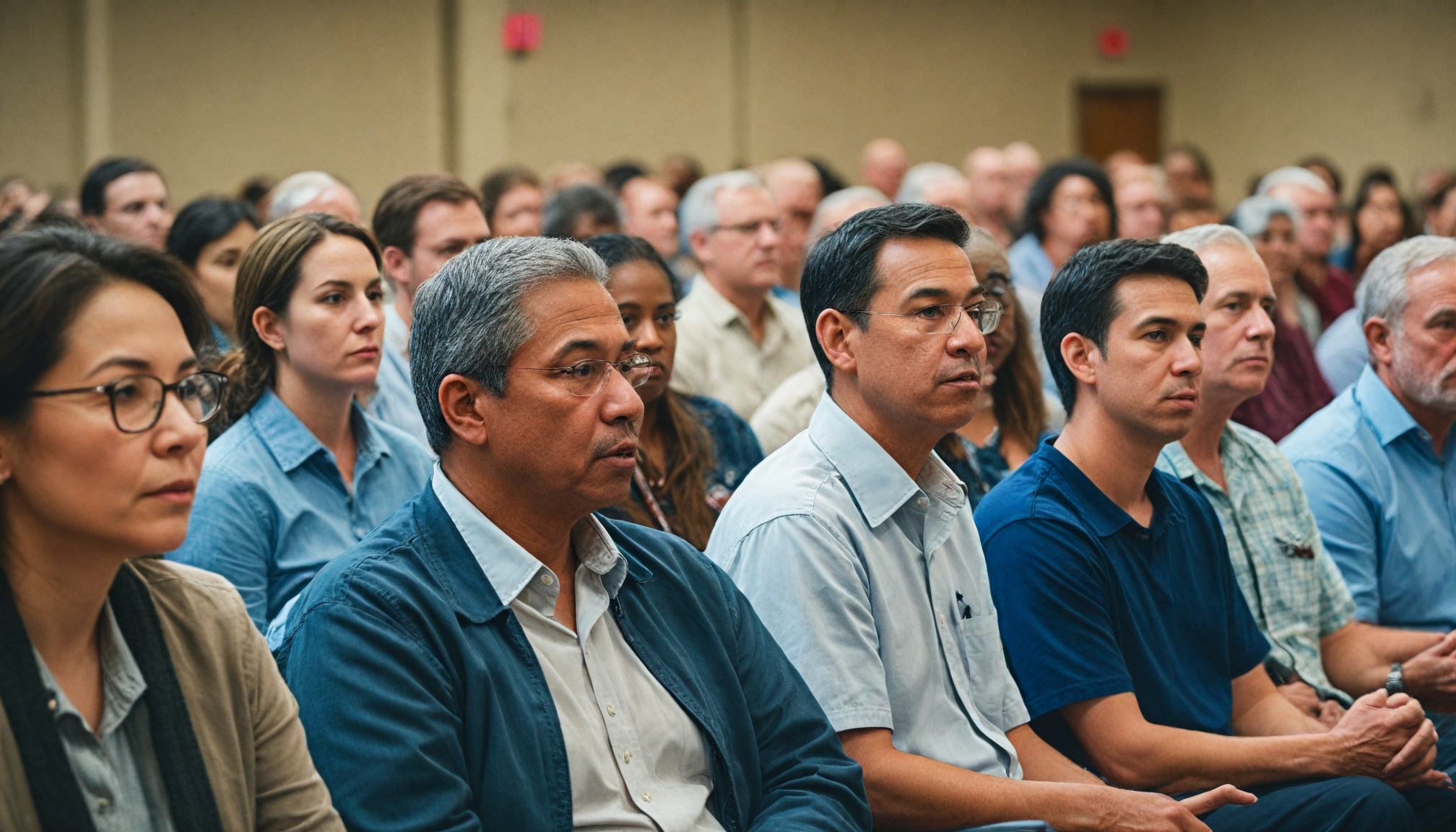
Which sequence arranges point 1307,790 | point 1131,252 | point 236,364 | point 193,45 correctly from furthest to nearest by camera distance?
point 193,45
point 236,364
point 1131,252
point 1307,790

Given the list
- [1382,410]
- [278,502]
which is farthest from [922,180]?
[278,502]

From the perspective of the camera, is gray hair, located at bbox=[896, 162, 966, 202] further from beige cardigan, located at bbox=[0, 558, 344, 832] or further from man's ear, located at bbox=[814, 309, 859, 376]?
beige cardigan, located at bbox=[0, 558, 344, 832]

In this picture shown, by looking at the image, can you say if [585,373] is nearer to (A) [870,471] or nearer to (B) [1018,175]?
(A) [870,471]

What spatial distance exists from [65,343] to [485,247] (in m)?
0.60

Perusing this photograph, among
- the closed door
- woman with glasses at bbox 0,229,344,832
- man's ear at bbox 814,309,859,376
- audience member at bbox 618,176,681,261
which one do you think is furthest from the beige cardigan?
the closed door

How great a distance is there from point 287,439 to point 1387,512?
236 cm

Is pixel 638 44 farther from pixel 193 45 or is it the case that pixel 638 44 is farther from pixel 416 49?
pixel 193 45

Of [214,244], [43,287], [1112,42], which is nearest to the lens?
[43,287]


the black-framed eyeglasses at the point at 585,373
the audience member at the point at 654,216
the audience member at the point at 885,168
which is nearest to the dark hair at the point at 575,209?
the audience member at the point at 654,216

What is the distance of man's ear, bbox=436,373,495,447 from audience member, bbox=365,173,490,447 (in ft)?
6.19

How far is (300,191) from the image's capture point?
4523 millimetres

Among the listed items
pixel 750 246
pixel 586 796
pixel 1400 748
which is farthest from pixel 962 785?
pixel 750 246

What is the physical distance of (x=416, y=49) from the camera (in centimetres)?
902

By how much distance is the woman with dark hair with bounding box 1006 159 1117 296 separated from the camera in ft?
18.8
